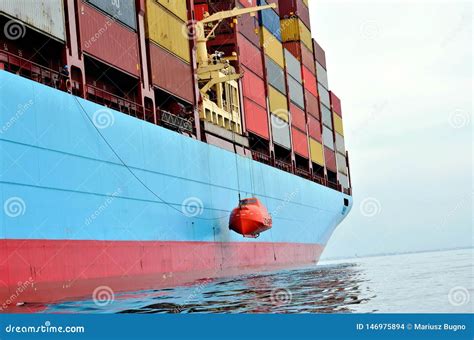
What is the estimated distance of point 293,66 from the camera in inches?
1709

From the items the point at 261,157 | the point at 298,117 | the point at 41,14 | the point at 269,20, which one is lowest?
the point at 261,157

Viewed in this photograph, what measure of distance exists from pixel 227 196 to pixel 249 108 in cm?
741

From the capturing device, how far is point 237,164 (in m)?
30.2

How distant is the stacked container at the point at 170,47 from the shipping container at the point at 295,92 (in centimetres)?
1550

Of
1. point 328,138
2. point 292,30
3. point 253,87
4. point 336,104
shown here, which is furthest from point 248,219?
point 336,104

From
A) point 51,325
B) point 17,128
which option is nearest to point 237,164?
point 17,128

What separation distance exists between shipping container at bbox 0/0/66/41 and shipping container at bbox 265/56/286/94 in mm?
20396

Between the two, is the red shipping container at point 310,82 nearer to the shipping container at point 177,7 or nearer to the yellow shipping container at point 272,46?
the yellow shipping container at point 272,46

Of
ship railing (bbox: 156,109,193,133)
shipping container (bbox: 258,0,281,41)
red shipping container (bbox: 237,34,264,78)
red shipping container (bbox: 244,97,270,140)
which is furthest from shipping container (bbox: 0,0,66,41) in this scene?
shipping container (bbox: 258,0,281,41)

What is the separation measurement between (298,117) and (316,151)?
524cm

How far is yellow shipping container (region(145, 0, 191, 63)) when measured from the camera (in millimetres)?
23578

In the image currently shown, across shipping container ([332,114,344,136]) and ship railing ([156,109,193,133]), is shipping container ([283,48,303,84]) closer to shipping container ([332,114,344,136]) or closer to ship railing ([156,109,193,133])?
shipping container ([332,114,344,136])

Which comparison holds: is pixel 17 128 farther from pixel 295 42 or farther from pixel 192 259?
pixel 295 42

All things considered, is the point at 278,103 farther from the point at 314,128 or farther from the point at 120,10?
the point at 120,10
